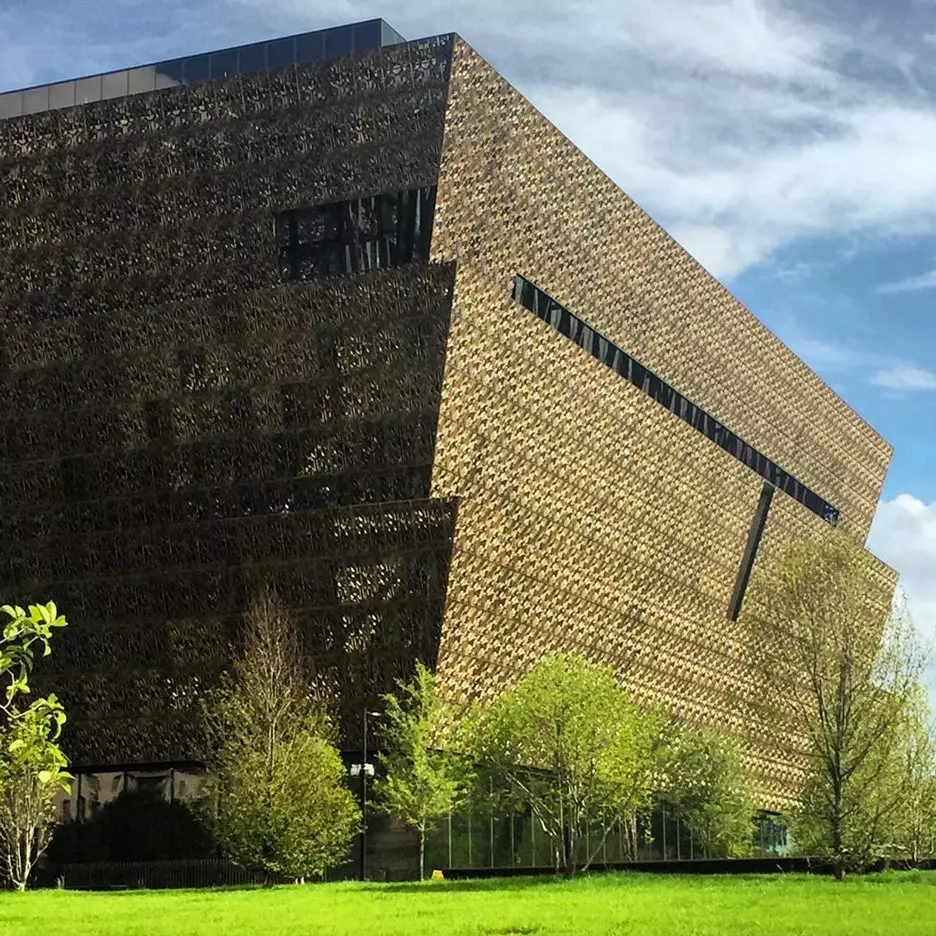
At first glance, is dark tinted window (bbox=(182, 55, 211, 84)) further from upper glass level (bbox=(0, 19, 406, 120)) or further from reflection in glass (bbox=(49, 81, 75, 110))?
reflection in glass (bbox=(49, 81, 75, 110))

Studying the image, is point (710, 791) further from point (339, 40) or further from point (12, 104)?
point (12, 104)

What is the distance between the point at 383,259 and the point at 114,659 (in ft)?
66.8

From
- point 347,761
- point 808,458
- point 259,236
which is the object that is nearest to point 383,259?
point 259,236

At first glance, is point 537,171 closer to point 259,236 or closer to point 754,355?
point 259,236

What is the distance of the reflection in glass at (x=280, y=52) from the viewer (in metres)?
61.3

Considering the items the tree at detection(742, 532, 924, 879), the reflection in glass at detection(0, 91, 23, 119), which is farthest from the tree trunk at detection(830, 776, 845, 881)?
the reflection in glass at detection(0, 91, 23, 119)

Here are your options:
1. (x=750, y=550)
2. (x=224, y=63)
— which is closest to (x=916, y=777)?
(x=750, y=550)

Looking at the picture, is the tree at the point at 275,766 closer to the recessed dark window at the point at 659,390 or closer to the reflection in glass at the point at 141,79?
the recessed dark window at the point at 659,390

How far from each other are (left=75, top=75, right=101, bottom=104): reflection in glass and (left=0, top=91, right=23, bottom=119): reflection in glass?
309 cm

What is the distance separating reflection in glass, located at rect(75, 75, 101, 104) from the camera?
65438 millimetres

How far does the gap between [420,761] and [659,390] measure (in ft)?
102

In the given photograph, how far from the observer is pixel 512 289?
203ft

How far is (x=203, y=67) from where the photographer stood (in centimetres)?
6325

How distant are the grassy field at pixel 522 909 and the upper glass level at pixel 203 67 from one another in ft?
112
